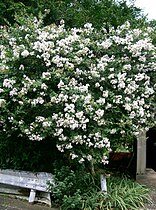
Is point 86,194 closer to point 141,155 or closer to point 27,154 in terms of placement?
point 27,154

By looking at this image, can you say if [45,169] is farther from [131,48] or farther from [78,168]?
[131,48]

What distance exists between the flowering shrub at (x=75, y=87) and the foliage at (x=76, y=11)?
128 inches

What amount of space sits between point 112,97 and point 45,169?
1468mm

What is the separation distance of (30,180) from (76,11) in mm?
5340

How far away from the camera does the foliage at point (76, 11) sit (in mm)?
8102

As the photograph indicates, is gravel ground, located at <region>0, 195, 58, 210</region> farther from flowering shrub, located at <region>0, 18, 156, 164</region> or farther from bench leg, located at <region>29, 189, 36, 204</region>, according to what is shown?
flowering shrub, located at <region>0, 18, 156, 164</region>

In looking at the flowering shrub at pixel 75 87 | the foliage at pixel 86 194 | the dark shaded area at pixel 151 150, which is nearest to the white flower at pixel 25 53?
the flowering shrub at pixel 75 87

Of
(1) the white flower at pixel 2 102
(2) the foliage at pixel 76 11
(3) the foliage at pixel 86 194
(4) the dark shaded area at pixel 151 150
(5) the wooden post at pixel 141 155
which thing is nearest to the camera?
(1) the white flower at pixel 2 102

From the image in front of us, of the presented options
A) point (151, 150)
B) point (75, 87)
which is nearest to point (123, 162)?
point (151, 150)

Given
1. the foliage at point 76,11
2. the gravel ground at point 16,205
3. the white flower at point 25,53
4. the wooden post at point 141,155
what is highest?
the foliage at point 76,11

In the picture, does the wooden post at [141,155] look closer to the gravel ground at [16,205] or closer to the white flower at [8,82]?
the gravel ground at [16,205]

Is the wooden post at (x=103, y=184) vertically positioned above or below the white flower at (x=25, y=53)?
below

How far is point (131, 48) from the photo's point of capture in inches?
188

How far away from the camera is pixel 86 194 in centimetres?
453
